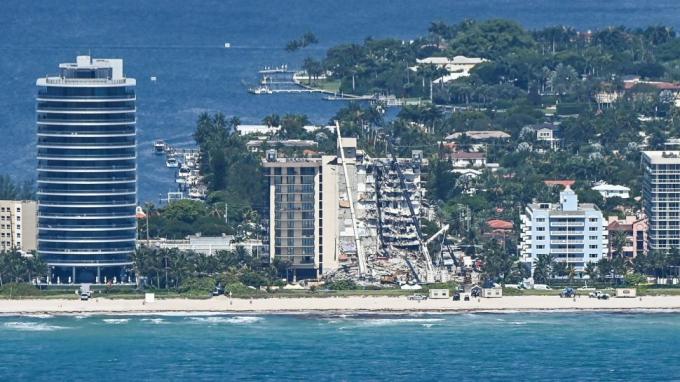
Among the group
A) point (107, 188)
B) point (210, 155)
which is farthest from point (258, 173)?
point (107, 188)

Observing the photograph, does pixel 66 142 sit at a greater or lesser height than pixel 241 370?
greater

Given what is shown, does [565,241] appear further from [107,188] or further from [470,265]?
[107,188]

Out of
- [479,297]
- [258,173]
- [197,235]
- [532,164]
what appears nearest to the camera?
[479,297]

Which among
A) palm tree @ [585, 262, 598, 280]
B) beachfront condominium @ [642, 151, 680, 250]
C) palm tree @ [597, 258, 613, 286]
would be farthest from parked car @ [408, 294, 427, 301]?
beachfront condominium @ [642, 151, 680, 250]

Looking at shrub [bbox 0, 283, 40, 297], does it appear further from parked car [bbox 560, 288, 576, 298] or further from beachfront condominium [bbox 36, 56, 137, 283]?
parked car [bbox 560, 288, 576, 298]

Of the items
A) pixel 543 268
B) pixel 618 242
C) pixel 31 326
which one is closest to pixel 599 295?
pixel 543 268

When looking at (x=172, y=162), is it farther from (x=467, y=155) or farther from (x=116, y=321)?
(x=116, y=321)

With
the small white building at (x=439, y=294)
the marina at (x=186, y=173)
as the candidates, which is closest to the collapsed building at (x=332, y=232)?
the small white building at (x=439, y=294)
